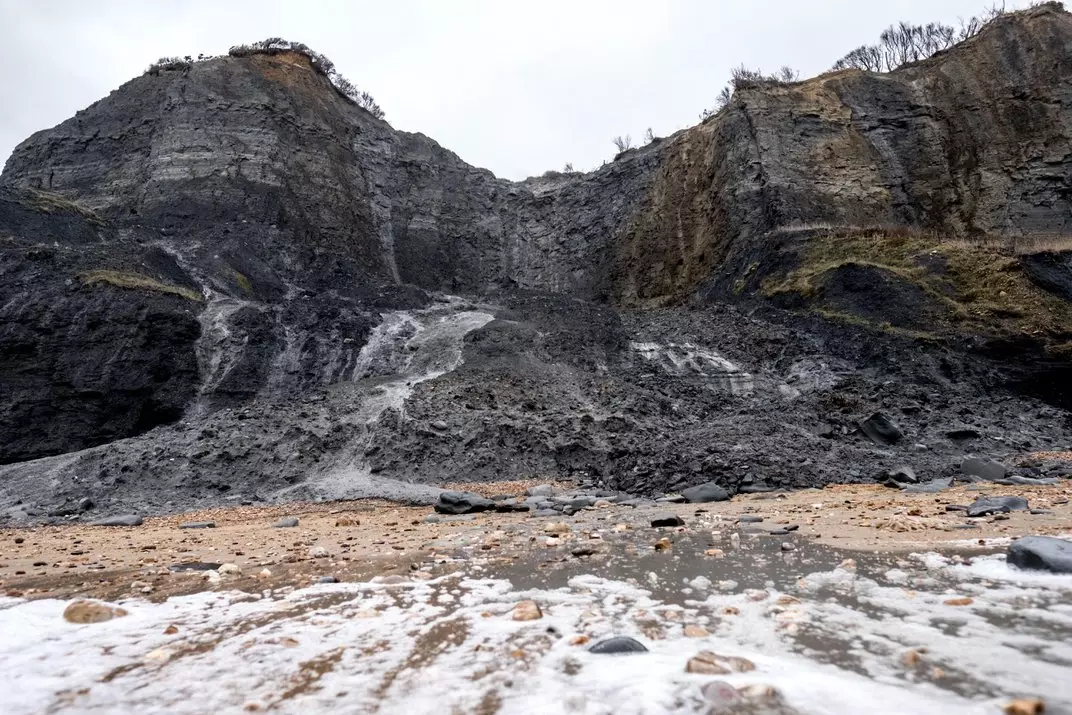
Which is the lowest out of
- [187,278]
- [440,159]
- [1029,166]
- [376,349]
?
[376,349]

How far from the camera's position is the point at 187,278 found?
70.8 feet

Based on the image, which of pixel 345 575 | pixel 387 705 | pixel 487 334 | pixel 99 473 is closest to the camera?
pixel 387 705

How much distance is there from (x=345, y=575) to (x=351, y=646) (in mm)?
1916

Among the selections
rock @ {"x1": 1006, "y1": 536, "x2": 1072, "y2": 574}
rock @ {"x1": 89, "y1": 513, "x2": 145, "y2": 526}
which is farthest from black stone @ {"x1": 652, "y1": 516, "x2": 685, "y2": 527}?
rock @ {"x1": 89, "y1": 513, "x2": 145, "y2": 526}

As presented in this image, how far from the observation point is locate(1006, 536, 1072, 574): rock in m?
3.72

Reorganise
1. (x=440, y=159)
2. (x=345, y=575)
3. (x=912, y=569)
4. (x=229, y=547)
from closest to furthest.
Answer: (x=912, y=569)
(x=345, y=575)
(x=229, y=547)
(x=440, y=159)

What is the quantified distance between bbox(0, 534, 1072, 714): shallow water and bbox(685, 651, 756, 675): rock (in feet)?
0.19

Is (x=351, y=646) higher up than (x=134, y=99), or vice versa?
(x=134, y=99)

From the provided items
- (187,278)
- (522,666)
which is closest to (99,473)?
(187,278)

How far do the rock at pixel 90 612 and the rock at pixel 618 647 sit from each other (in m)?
2.98

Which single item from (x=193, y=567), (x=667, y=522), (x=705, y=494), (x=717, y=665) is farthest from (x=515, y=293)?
(x=717, y=665)

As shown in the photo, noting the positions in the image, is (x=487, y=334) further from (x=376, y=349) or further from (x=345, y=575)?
(x=345, y=575)

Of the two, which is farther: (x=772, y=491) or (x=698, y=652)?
(x=772, y=491)

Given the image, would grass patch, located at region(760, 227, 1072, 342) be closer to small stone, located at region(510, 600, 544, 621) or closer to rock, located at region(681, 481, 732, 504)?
rock, located at region(681, 481, 732, 504)
